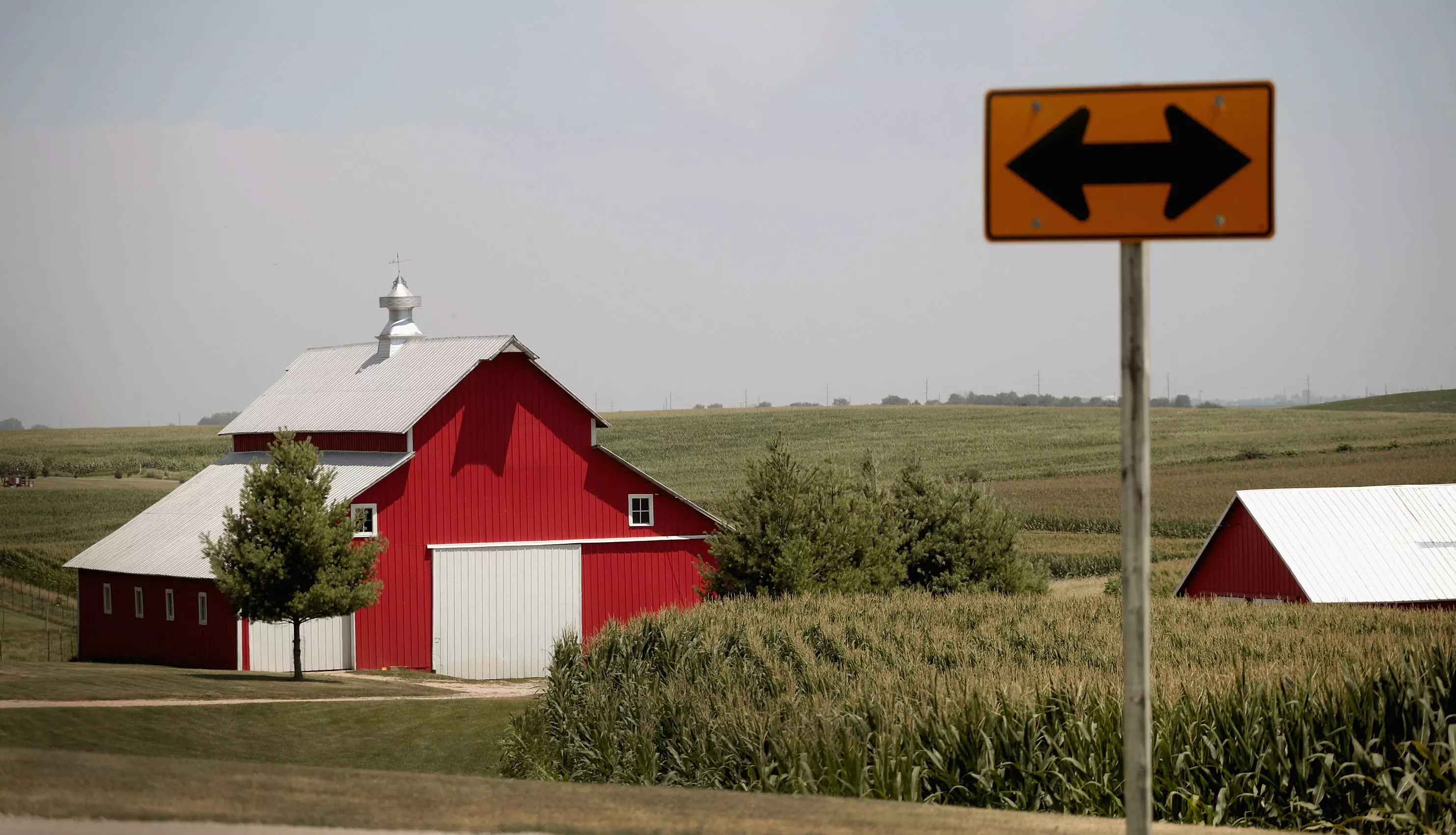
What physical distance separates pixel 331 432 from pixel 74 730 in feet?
65.4

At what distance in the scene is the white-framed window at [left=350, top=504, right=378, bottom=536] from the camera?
33.4 m

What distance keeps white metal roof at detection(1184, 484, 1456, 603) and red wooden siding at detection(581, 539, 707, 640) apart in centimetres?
1426

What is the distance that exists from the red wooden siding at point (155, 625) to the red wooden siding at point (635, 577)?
345 inches

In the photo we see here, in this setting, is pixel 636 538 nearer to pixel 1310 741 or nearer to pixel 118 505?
pixel 1310 741

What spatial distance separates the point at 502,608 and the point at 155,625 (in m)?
8.57

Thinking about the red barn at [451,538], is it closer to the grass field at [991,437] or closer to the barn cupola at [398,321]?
the barn cupola at [398,321]

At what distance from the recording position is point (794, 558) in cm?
2958

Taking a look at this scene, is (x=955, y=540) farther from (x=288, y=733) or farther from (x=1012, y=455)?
(x=1012, y=455)

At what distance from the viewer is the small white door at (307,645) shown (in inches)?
1261

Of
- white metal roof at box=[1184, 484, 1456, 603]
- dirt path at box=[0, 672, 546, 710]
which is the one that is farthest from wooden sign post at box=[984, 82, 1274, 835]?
white metal roof at box=[1184, 484, 1456, 603]

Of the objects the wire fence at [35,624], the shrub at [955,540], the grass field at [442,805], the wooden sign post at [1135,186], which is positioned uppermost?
the wooden sign post at [1135,186]

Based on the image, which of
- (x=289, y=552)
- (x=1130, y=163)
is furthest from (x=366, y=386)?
(x=1130, y=163)

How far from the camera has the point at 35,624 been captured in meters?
43.8

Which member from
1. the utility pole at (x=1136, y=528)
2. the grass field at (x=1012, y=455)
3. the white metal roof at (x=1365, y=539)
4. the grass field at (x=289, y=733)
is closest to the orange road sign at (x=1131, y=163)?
the utility pole at (x=1136, y=528)
